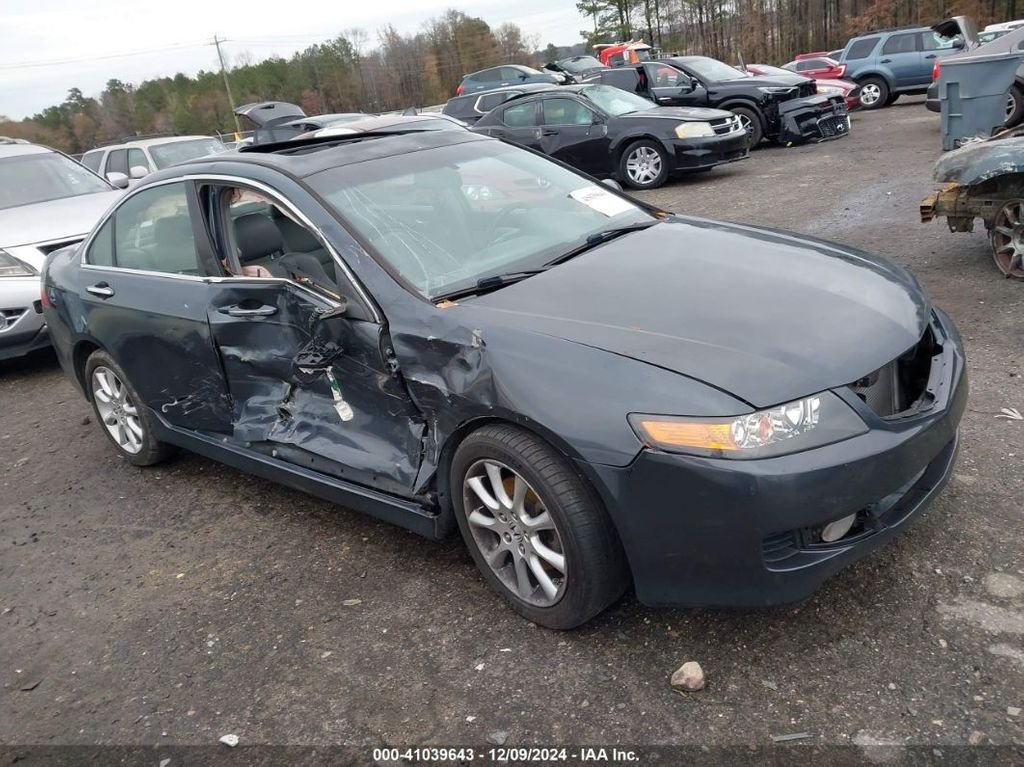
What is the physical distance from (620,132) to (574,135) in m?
0.70

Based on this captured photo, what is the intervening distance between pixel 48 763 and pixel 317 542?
4.40ft

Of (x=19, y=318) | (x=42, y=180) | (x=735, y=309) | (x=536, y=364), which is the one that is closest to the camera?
(x=536, y=364)

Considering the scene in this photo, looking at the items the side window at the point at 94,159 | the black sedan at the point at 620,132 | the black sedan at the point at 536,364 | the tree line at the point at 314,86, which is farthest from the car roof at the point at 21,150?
the tree line at the point at 314,86

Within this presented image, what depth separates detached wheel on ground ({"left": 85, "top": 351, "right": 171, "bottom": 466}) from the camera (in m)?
4.58

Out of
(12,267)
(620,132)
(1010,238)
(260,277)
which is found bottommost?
(1010,238)

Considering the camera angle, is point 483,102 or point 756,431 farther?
point 483,102

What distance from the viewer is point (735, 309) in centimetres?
281

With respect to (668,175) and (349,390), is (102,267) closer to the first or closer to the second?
(349,390)

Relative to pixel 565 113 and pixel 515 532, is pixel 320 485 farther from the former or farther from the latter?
pixel 565 113

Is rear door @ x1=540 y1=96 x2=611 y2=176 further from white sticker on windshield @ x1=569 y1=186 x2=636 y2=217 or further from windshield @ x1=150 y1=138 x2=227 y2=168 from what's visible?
white sticker on windshield @ x1=569 y1=186 x2=636 y2=217

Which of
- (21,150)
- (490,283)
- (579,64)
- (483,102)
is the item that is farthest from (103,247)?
(579,64)

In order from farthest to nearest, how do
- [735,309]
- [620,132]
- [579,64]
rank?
1. [579,64]
2. [620,132]
3. [735,309]

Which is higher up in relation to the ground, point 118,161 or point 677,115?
point 118,161

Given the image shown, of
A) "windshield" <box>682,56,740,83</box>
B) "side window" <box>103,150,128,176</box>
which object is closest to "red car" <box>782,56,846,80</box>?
"windshield" <box>682,56,740,83</box>
